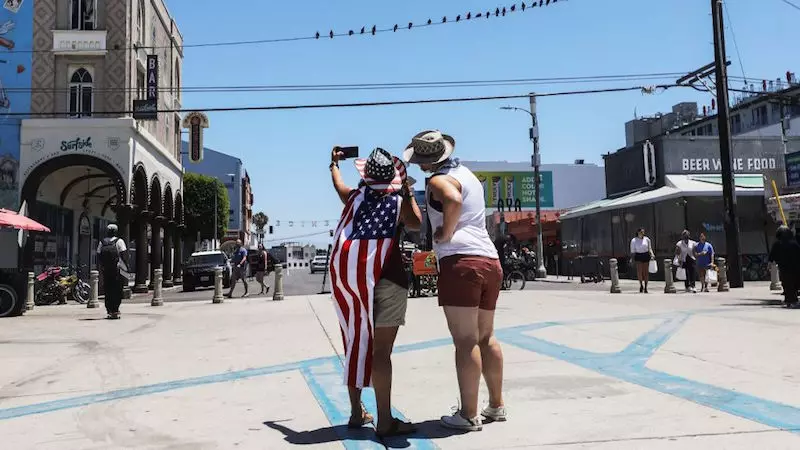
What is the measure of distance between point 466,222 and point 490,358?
88 centimetres

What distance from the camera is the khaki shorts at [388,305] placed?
3.76 meters

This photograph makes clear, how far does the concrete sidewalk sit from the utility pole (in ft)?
30.6

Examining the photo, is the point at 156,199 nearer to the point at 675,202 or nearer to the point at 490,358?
the point at 675,202

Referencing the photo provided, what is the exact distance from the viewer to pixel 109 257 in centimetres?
1182

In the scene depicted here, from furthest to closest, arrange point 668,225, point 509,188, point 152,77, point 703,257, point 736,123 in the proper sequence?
point 509,188 → point 736,123 → point 668,225 → point 152,77 → point 703,257

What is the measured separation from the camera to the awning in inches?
941

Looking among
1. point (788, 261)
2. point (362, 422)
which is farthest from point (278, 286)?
point (362, 422)

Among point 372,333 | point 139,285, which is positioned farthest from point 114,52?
point 372,333

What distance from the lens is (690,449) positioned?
129 inches

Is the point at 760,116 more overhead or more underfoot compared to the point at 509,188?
more overhead

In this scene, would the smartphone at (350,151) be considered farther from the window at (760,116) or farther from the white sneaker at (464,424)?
the window at (760,116)

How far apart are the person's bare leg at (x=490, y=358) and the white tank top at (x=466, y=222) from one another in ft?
1.34

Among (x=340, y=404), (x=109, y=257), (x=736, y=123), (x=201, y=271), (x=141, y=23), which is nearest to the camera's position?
(x=340, y=404)

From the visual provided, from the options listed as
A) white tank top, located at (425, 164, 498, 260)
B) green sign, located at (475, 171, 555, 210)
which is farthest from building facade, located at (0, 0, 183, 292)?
green sign, located at (475, 171, 555, 210)
